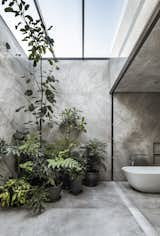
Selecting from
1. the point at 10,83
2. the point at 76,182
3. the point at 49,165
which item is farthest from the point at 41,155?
the point at 10,83

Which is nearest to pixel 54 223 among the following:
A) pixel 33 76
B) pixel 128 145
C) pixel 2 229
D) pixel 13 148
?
pixel 2 229

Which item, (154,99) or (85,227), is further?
(154,99)

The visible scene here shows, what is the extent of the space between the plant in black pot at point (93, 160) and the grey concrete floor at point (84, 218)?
0.53 m

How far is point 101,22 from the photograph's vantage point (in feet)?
8.81

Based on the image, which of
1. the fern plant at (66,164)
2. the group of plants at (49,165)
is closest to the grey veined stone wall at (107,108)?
the group of plants at (49,165)

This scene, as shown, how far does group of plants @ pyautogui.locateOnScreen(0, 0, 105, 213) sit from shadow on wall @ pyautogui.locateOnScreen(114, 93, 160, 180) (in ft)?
1.37

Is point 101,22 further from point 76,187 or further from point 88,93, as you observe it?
point 76,187

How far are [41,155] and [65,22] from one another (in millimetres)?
2131

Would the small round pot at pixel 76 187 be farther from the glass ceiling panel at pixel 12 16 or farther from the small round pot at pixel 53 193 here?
the glass ceiling panel at pixel 12 16

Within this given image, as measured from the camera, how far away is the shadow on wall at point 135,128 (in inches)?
144

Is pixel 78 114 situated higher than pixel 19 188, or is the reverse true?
pixel 78 114

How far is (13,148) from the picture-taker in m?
2.54

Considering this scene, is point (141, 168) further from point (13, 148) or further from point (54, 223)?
point (13, 148)

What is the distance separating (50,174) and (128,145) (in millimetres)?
1830
